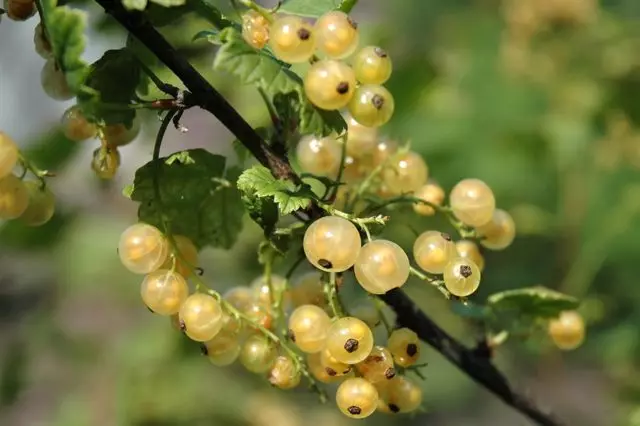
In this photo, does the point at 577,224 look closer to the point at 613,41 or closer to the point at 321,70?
the point at 613,41

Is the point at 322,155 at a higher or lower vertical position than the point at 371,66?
lower

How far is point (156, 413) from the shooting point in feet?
4.15

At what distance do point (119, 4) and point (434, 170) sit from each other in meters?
0.95

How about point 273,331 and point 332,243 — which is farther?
point 273,331

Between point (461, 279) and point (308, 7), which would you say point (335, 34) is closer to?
point (308, 7)

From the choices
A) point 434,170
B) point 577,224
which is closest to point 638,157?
point 577,224

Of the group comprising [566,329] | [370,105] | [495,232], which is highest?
[370,105]

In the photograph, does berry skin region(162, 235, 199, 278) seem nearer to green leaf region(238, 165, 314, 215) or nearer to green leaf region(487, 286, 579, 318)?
green leaf region(238, 165, 314, 215)

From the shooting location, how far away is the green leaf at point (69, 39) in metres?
0.45

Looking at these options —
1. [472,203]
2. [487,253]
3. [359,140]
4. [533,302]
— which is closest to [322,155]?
[359,140]

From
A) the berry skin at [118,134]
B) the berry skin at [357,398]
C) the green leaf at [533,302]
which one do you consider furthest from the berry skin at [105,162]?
the green leaf at [533,302]

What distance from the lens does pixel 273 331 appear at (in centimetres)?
62

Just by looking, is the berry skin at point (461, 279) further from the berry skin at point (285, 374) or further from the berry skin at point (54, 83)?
the berry skin at point (54, 83)

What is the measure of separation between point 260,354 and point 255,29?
0.23 m
